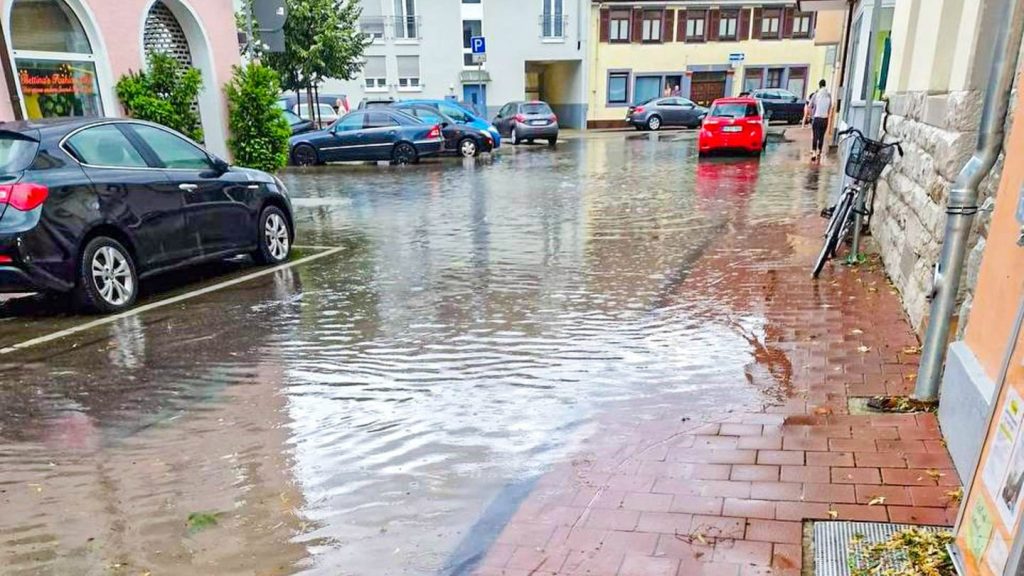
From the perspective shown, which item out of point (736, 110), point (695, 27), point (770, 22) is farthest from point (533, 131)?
point (770, 22)

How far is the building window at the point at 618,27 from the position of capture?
37906 mm

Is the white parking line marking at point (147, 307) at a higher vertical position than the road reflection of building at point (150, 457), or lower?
lower

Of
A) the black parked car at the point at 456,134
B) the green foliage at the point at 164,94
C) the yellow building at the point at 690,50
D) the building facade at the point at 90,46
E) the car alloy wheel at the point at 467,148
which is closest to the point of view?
the building facade at the point at 90,46

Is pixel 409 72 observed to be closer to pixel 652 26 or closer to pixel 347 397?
pixel 652 26

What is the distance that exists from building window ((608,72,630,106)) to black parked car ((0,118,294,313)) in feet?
109

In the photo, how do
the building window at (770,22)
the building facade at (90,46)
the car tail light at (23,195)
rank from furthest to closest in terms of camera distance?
the building window at (770,22) < the building facade at (90,46) < the car tail light at (23,195)

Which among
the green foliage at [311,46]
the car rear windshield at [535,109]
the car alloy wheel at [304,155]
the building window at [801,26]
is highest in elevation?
the building window at [801,26]

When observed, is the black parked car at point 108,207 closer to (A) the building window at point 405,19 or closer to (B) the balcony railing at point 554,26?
(A) the building window at point 405,19

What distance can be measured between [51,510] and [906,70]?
296 inches

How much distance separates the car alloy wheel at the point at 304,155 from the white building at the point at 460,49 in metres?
18.7

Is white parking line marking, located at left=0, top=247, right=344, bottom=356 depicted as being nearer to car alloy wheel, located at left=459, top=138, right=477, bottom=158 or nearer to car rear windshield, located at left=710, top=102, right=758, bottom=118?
car alloy wheel, located at left=459, top=138, right=477, bottom=158

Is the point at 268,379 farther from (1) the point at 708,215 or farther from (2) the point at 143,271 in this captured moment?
(1) the point at 708,215

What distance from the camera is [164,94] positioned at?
10984 millimetres

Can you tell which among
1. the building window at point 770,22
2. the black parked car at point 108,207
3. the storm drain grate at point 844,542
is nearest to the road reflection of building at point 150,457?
the black parked car at point 108,207
